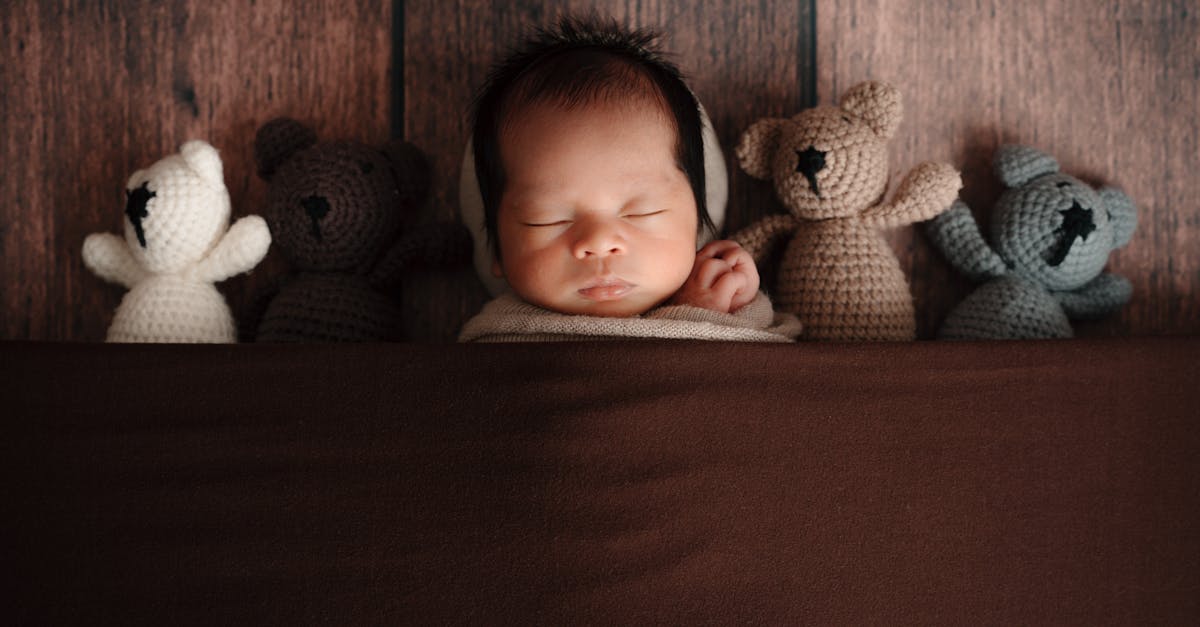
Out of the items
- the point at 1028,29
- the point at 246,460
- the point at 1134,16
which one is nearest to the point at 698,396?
the point at 246,460

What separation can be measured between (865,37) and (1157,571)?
26.0 inches

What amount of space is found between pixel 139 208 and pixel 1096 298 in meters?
1.07

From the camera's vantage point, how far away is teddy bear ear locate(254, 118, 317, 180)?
83cm

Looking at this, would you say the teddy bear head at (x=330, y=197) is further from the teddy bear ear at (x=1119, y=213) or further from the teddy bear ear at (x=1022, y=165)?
the teddy bear ear at (x=1119, y=213)

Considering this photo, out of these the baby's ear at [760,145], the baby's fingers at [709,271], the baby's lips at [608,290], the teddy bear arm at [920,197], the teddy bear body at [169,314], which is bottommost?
the teddy bear body at [169,314]

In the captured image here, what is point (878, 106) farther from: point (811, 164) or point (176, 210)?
point (176, 210)

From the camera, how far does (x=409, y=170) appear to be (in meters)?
0.84

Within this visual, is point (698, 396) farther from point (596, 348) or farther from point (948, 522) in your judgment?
point (948, 522)

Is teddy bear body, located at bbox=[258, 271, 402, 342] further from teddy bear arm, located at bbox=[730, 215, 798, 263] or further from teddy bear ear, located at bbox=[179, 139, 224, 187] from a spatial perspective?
teddy bear arm, located at bbox=[730, 215, 798, 263]

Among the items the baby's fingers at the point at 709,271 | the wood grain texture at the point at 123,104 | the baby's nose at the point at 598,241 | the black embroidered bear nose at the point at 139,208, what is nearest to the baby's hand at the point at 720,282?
the baby's fingers at the point at 709,271

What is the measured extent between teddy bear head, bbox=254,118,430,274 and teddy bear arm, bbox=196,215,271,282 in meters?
0.02

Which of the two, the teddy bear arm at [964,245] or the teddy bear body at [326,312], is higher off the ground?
the teddy bear arm at [964,245]

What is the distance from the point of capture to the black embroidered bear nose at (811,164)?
78 centimetres

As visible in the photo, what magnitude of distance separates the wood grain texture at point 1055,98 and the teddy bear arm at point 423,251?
49cm
